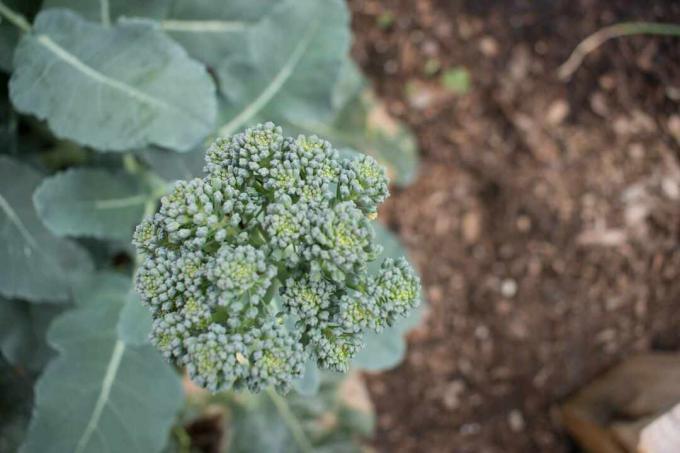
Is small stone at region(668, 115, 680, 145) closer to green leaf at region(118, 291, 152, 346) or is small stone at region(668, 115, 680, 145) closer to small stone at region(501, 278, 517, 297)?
small stone at region(501, 278, 517, 297)

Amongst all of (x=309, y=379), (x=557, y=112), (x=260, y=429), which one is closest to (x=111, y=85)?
(x=309, y=379)

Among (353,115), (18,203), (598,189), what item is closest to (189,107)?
(18,203)

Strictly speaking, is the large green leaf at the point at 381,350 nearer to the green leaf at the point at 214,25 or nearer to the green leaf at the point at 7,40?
the green leaf at the point at 214,25

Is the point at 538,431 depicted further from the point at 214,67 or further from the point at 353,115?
the point at 214,67

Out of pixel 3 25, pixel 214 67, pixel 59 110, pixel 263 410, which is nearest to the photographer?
pixel 59 110

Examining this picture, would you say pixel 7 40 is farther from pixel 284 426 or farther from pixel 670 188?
pixel 670 188

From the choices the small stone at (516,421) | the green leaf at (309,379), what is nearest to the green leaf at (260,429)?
the green leaf at (309,379)
